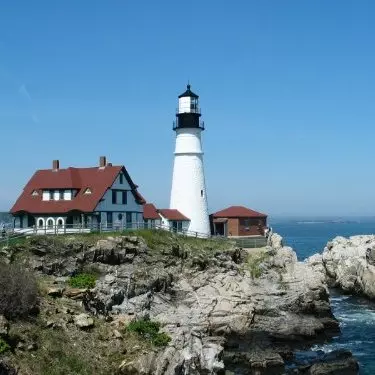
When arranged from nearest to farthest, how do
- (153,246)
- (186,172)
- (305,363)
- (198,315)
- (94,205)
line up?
(305,363) < (198,315) < (153,246) < (94,205) < (186,172)

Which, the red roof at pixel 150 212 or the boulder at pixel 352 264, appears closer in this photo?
the boulder at pixel 352 264

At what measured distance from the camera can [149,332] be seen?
2758cm

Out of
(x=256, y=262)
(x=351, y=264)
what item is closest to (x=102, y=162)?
(x=256, y=262)

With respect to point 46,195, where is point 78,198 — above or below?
below

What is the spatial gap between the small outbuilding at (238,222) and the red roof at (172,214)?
6.73m

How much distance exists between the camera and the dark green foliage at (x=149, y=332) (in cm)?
2698

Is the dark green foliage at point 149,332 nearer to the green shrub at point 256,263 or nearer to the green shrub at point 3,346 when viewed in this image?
the green shrub at point 3,346

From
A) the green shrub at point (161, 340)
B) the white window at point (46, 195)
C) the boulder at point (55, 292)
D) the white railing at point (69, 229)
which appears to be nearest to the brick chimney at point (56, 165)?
the white window at point (46, 195)

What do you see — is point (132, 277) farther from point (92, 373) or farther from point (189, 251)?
point (92, 373)

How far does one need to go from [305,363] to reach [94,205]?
835 inches

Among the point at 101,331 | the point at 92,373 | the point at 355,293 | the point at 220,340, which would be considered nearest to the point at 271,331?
the point at 220,340

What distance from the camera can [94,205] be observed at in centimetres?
4450

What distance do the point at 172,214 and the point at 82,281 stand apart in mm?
21600

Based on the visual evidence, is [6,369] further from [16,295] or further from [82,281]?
[82,281]
